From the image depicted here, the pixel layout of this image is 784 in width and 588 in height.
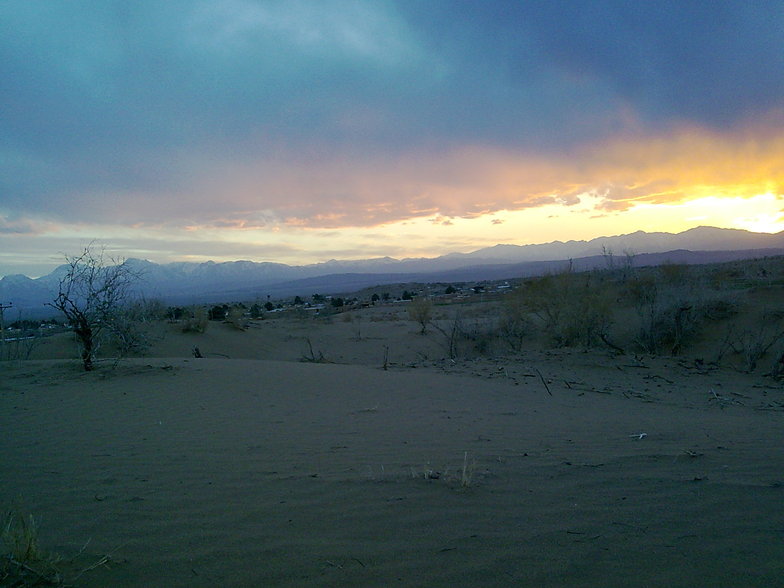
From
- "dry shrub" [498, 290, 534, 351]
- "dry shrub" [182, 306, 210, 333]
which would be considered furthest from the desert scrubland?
"dry shrub" [182, 306, 210, 333]

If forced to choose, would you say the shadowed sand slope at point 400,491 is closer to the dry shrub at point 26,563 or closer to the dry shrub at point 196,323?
the dry shrub at point 26,563

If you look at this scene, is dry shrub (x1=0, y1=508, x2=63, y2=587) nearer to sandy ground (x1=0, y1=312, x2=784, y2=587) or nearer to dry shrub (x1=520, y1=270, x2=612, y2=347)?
sandy ground (x1=0, y1=312, x2=784, y2=587)

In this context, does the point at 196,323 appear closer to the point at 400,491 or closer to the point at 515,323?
the point at 515,323

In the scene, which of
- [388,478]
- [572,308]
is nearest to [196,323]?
[572,308]

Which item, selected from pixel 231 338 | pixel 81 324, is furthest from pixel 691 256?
pixel 81 324

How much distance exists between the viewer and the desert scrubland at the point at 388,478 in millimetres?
3070

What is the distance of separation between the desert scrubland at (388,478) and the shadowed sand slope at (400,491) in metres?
0.02

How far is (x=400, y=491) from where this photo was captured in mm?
4242

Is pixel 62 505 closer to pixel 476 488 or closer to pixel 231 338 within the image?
pixel 476 488

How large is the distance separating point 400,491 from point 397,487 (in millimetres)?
97

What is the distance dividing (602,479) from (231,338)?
2561 centimetres

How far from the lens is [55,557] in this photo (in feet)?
10.2

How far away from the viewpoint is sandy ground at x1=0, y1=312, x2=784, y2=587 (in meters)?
3.08

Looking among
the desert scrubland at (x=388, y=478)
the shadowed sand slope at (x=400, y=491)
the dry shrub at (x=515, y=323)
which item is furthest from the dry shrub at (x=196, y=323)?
the shadowed sand slope at (x=400, y=491)
